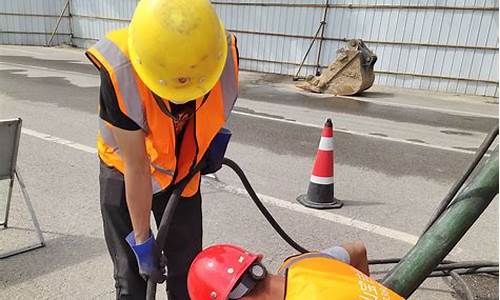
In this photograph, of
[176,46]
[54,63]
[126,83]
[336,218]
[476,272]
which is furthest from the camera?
[54,63]

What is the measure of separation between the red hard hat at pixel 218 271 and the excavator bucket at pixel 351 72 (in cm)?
925

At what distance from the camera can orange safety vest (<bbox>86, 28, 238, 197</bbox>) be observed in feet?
4.71

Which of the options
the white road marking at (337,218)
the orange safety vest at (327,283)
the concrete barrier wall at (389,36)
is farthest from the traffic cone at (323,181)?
the concrete barrier wall at (389,36)

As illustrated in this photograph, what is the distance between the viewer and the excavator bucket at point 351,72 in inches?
392

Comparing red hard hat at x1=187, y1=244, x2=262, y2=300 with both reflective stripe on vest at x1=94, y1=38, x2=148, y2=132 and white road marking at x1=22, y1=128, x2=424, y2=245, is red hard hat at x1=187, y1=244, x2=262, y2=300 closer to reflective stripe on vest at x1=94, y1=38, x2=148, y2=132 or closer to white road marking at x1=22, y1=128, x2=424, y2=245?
reflective stripe on vest at x1=94, y1=38, x2=148, y2=132

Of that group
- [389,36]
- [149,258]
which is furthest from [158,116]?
[389,36]

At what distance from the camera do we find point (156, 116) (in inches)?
59.1

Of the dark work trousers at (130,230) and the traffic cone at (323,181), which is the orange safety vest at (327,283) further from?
the traffic cone at (323,181)

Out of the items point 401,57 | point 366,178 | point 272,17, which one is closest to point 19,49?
point 272,17

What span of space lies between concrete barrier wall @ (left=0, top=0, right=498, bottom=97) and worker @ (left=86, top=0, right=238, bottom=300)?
33.6ft

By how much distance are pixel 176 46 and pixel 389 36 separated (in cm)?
1123

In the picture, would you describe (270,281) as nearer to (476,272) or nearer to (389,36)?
(476,272)

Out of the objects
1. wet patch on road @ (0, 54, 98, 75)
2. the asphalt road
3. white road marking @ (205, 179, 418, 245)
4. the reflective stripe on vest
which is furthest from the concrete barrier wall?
the reflective stripe on vest

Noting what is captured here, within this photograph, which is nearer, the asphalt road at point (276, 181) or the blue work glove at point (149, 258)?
the blue work glove at point (149, 258)
